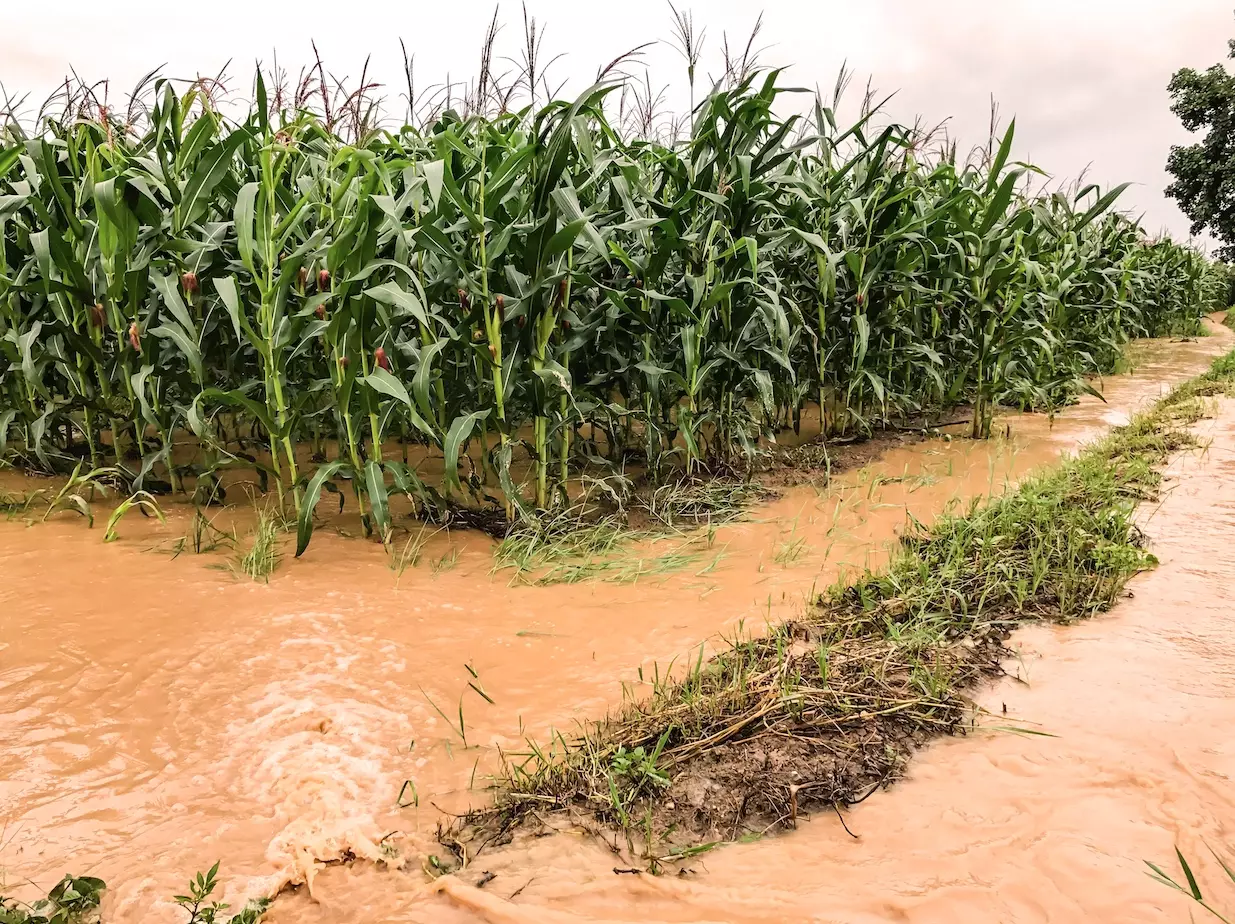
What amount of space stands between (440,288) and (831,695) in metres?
2.10

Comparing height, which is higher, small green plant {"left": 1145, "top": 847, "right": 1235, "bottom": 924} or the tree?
the tree

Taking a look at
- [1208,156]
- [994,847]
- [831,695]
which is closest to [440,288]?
[831,695]

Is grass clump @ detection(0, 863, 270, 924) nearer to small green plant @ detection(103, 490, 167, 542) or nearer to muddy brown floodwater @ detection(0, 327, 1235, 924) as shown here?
muddy brown floodwater @ detection(0, 327, 1235, 924)

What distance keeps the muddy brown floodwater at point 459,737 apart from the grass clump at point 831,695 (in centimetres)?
8

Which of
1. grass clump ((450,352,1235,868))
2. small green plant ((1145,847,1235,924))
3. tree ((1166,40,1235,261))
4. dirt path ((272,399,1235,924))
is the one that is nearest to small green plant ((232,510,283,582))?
grass clump ((450,352,1235,868))

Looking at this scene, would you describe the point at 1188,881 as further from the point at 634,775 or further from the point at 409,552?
the point at 409,552

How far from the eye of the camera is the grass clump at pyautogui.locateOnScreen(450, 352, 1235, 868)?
1.59 metres

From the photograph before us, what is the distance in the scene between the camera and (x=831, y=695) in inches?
75.7

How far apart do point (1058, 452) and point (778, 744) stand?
12.4ft

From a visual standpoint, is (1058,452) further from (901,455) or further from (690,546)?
(690,546)

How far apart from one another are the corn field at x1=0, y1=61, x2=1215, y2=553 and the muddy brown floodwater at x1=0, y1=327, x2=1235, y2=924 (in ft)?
1.96

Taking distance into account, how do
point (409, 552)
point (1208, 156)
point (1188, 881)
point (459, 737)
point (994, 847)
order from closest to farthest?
point (1188, 881) < point (994, 847) < point (459, 737) < point (409, 552) < point (1208, 156)

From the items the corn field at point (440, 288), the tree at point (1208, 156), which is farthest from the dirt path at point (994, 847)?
the tree at point (1208, 156)

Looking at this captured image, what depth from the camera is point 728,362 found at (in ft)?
12.6
